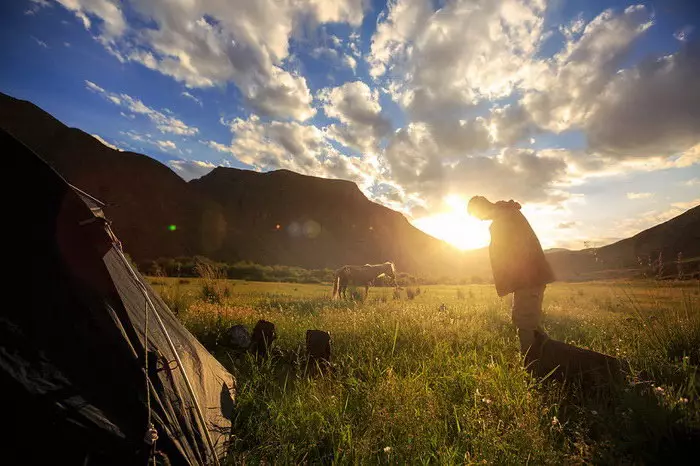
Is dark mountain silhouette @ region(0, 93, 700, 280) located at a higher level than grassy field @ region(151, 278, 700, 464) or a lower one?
higher

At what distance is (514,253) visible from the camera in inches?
244

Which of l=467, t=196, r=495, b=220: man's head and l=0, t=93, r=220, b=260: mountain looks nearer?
l=467, t=196, r=495, b=220: man's head

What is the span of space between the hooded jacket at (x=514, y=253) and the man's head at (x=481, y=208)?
123mm

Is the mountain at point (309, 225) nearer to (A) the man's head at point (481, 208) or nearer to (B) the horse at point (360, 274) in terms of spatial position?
(B) the horse at point (360, 274)

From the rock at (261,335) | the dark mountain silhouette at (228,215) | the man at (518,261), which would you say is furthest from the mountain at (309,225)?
the man at (518,261)

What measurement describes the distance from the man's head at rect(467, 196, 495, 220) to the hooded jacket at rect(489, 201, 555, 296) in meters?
0.12

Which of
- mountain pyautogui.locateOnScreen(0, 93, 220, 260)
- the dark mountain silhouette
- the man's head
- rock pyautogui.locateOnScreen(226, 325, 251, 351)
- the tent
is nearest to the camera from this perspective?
the tent

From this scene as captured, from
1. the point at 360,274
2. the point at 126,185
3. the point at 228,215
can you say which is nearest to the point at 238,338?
the point at 360,274

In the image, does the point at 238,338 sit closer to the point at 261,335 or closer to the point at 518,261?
the point at 261,335

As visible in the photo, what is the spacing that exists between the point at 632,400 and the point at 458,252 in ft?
352

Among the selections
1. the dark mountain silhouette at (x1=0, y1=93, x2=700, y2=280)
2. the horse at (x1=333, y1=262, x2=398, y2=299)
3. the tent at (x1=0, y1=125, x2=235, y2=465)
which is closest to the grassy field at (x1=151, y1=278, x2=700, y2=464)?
the tent at (x1=0, y1=125, x2=235, y2=465)

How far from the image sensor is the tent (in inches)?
73.4

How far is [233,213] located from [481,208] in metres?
78.1

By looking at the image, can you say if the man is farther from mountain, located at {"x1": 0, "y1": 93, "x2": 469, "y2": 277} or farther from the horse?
mountain, located at {"x1": 0, "y1": 93, "x2": 469, "y2": 277}
